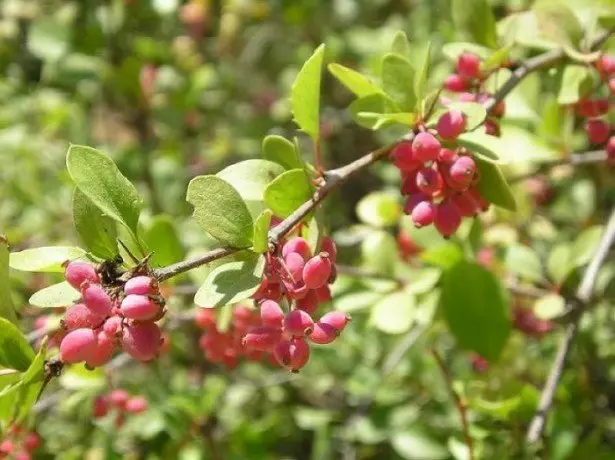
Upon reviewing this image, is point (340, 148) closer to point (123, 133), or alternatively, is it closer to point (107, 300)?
point (123, 133)

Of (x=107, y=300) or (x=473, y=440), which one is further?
(x=473, y=440)

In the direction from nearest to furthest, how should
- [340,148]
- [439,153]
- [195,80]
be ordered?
[439,153], [195,80], [340,148]

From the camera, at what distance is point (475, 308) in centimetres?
132

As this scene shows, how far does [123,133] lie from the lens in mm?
3609

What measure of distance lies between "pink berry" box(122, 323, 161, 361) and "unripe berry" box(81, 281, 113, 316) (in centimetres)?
3

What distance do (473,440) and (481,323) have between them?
187 mm

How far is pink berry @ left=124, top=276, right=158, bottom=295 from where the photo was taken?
2.39 ft

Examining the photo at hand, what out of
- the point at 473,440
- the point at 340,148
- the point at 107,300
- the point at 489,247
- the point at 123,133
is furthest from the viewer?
the point at 123,133

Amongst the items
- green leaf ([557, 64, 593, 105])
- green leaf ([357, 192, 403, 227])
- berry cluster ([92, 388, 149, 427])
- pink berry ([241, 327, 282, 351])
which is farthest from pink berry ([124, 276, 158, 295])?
green leaf ([357, 192, 403, 227])

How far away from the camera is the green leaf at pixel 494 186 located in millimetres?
943

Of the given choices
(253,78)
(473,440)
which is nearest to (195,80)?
(253,78)

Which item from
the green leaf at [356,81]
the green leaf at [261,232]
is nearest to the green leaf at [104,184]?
the green leaf at [261,232]

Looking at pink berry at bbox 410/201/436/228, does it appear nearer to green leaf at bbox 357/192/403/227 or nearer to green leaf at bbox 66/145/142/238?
green leaf at bbox 66/145/142/238

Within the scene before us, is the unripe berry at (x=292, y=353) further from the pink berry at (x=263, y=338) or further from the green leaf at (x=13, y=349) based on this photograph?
the green leaf at (x=13, y=349)
